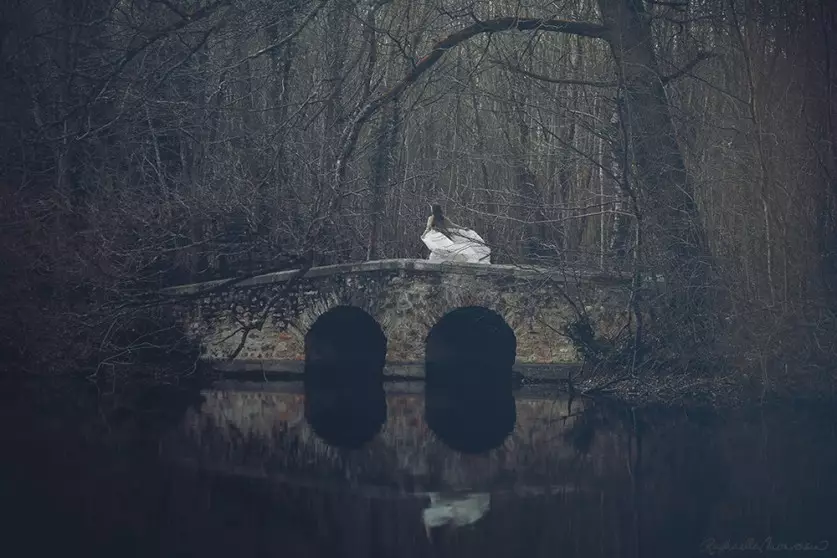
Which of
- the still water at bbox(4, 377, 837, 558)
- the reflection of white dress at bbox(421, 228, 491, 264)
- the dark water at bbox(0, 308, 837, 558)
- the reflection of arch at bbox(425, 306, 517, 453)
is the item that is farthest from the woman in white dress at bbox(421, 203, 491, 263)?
the still water at bbox(4, 377, 837, 558)

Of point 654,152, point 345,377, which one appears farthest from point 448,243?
point 654,152

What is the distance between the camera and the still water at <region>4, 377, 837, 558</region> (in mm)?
8188

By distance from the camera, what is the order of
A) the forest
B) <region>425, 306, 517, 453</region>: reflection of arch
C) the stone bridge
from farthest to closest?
1. the stone bridge
2. the forest
3. <region>425, 306, 517, 453</region>: reflection of arch

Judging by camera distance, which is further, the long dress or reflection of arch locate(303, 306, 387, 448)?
the long dress

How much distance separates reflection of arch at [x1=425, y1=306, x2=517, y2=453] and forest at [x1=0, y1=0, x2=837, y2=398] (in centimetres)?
130

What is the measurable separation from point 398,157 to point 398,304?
16.6ft

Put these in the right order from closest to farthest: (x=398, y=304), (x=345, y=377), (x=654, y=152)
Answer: (x=654, y=152) < (x=398, y=304) < (x=345, y=377)

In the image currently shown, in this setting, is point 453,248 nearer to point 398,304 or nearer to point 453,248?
point 453,248

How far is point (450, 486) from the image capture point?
1027cm

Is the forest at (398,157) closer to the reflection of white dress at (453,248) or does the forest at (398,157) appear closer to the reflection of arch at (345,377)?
the reflection of white dress at (453,248)

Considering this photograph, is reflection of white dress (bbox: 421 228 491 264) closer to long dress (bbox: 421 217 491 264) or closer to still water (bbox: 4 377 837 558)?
long dress (bbox: 421 217 491 264)

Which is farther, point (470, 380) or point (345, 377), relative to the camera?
point (345, 377)

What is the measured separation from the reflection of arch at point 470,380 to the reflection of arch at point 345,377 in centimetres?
82

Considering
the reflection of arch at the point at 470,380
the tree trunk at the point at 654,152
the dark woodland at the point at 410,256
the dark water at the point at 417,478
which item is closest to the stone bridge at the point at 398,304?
the dark woodland at the point at 410,256
